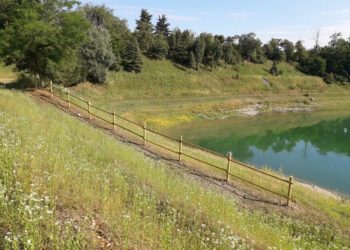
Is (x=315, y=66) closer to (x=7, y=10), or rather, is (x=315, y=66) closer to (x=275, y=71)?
(x=275, y=71)

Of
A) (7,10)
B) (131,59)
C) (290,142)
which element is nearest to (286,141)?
(290,142)

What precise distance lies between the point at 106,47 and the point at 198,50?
33643mm

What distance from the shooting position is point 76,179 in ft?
29.8

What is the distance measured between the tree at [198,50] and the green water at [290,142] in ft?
87.3

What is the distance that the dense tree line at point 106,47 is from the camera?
31.6 m

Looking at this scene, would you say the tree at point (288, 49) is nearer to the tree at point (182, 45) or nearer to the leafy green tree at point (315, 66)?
the leafy green tree at point (315, 66)

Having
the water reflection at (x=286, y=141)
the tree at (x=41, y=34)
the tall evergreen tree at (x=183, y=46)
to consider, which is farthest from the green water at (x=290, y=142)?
the tall evergreen tree at (x=183, y=46)

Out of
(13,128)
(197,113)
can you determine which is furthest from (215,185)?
(197,113)

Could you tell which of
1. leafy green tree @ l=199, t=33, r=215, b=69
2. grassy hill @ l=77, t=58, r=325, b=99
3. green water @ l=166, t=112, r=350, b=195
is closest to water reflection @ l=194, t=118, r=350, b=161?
green water @ l=166, t=112, r=350, b=195

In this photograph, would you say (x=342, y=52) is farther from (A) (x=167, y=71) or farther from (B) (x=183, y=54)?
(A) (x=167, y=71)

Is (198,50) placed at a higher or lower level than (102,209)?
higher

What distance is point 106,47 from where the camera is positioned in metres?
54.5

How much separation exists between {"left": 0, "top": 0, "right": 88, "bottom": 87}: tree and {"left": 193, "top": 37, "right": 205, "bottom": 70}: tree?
51702 mm

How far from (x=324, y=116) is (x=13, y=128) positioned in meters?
62.8
